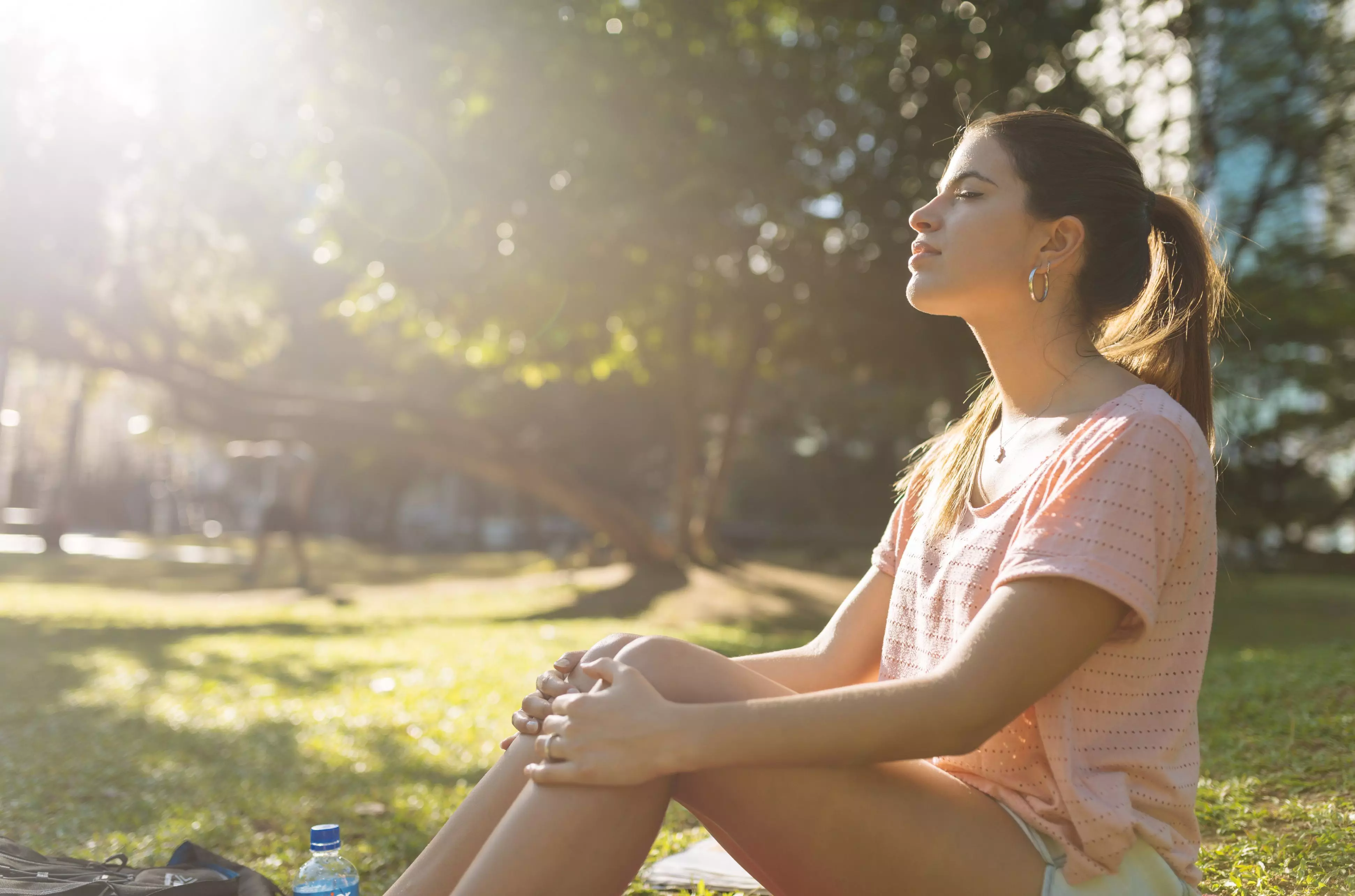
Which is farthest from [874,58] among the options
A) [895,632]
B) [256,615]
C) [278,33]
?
[895,632]

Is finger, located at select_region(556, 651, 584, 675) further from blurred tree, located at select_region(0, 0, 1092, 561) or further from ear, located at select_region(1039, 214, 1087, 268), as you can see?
blurred tree, located at select_region(0, 0, 1092, 561)

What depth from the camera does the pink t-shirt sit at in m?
1.84

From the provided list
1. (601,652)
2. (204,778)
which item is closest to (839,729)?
(601,652)

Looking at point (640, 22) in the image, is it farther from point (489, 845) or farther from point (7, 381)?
point (7, 381)

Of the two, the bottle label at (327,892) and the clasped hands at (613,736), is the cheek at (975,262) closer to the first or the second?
the clasped hands at (613,736)

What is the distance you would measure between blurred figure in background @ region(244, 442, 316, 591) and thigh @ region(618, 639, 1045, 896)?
14.5 metres

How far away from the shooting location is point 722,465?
17.8 m

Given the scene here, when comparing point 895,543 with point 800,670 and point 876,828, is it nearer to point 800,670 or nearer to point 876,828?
point 800,670

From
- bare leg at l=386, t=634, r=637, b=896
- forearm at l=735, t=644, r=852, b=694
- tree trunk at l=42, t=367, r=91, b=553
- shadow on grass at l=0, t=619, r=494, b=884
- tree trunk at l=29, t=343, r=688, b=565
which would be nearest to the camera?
bare leg at l=386, t=634, r=637, b=896

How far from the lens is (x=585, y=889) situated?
1936 millimetres

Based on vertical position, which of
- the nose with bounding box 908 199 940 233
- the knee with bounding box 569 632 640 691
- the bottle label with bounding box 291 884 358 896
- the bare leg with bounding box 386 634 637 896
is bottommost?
the bottle label with bounding box 291 884 358 896

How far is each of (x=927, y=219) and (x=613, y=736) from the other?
4.12ft

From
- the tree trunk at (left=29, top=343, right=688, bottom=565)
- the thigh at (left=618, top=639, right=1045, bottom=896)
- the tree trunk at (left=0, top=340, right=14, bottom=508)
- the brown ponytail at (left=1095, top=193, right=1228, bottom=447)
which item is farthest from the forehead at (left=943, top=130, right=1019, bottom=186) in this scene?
the tree trunk at (left=0, top=340, right=14, bottom=508)

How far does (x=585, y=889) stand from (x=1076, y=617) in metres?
0.96
